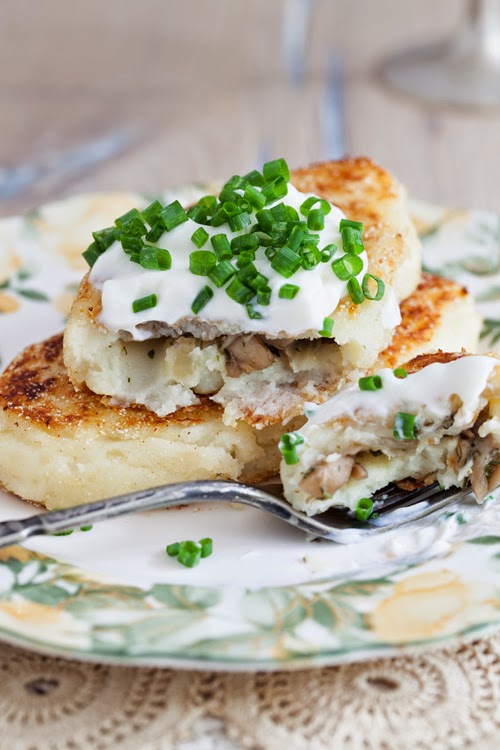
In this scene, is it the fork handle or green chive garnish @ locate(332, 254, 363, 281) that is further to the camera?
green chive garnish @ locate(332, 254, 363, 281)

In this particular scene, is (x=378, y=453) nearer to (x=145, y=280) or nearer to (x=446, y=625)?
(x=446, y=625)

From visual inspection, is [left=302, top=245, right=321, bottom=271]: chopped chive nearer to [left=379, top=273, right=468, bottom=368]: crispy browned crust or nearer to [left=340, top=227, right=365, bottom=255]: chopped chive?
[left=340, top=227, right=365, bottom=255]: chopped chive

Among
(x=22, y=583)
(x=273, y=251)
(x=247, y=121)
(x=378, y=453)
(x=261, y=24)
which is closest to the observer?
(x=22, y=583)

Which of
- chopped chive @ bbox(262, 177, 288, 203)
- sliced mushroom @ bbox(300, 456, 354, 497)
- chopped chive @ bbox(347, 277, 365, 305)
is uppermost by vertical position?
chopped chive @ bbox(262, 177, 288, 203)

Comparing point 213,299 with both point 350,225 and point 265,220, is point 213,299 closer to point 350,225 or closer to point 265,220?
point 265,220

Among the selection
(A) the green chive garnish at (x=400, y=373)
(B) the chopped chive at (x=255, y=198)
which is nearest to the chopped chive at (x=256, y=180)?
(B) the chopped chive at (x=255, y=198)

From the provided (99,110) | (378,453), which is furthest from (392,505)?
(99,110)

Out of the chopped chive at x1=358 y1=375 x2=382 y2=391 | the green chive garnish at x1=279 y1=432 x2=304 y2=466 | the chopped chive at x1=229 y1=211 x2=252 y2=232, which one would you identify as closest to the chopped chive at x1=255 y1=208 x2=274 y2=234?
the chopped chive at x1=229 y1=211 x2=252 y2=232

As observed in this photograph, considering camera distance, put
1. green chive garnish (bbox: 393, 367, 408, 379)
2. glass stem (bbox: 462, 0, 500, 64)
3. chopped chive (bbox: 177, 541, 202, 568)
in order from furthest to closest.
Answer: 1. glass stem (bbox: 462, 0, 500, 64)
2. green chive garnish (bbox: 393, 367, 408, 379)
3. chopped chive (bbox: 177, 541, 202, 568)
